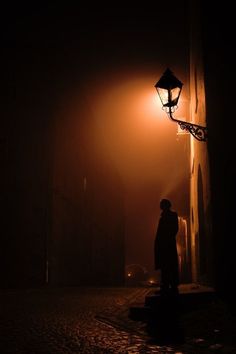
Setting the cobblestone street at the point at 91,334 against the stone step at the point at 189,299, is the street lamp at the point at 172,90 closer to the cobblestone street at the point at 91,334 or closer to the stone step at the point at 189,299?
the stone step at the point at 189,299

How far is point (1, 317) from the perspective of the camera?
23.3 ft

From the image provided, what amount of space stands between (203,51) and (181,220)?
19390 millimetres

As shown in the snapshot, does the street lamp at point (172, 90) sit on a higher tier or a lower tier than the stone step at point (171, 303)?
higher

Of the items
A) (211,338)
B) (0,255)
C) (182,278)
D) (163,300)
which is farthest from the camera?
(182,278)

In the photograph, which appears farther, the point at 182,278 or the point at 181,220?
the point at 181,220

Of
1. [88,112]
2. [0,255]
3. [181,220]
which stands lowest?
[0,255]

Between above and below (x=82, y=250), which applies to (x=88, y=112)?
above

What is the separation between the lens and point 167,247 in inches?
299

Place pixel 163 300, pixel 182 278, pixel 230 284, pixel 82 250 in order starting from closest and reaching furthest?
1. pixel 163 300
2. pixel 230 284
3. pixel 82 250
4. pixel 182 278

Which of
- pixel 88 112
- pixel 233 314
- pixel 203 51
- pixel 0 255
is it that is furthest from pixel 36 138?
pixel 233 314

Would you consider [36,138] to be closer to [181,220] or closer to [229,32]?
[229,32]

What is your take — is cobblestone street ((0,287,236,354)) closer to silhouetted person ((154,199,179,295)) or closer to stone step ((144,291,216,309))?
stone step ((144,291,216,309))

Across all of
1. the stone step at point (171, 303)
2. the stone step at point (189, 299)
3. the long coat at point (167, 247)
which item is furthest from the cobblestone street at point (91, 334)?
the long coat at point (167, 247)

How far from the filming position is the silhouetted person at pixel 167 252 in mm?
7377
